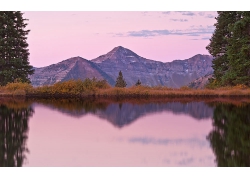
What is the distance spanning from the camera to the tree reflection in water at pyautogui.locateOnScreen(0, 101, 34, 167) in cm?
909

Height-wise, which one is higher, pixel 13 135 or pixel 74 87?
pixel 74 87

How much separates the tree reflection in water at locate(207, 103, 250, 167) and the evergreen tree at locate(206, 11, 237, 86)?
12514mm

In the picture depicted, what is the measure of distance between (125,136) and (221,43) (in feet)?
65.5

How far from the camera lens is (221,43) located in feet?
97.9

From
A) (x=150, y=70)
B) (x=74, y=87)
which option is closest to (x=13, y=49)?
(x=74, y=87)

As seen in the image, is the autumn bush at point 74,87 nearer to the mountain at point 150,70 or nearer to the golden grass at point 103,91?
the golden grass at point 103,91

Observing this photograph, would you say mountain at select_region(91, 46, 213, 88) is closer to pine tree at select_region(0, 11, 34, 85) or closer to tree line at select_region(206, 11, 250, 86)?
pine tree at select_region(0, 11, 34, 85)

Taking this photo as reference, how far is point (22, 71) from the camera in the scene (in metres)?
31.7

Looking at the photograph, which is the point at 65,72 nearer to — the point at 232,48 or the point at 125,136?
the point at 232,48

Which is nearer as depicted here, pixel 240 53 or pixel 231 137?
pixel 231 137

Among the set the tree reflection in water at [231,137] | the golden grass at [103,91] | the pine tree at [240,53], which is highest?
the pine tree at [240,53]

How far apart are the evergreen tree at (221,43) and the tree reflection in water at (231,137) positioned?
12514 millimetres

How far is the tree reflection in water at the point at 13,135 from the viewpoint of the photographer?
9094 mm

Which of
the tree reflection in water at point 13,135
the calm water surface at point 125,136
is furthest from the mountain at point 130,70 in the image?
the calm water surface at point 125,136
